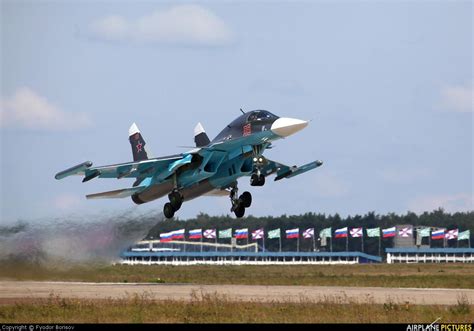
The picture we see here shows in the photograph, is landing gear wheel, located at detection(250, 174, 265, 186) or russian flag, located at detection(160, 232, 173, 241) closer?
landing gear wheel, located at detection(250, 174, 265, 186)

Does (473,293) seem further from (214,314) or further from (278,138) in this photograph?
(214,314)

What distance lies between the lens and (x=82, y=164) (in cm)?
Answer: 3634

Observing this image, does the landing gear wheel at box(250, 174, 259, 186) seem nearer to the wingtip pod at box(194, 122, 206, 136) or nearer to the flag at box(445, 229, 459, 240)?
the wingtip pod at box(194, 122, 206, 136)

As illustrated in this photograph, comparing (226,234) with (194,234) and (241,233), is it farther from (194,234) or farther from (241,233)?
(194,234)

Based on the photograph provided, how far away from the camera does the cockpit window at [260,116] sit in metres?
36.3

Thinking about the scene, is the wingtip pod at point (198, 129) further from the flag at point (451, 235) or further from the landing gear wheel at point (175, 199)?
the flag at point (451, 235)

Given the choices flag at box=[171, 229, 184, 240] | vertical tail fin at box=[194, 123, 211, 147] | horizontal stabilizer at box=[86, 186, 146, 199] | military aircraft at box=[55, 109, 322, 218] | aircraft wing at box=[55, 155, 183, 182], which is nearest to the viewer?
military aircraft at box=[55, 109, 322, 218]

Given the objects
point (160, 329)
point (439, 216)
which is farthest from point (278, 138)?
point (439, 216)

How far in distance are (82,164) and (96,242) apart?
208 inches

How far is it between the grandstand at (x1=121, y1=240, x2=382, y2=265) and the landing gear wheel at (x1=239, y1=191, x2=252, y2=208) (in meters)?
57.9

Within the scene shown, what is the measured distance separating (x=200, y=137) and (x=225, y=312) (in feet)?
53.7

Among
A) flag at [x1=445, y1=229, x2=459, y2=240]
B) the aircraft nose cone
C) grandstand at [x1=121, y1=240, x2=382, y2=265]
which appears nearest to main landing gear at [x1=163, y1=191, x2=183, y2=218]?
the aircraft nose cone

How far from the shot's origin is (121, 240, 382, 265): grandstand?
3949 inches

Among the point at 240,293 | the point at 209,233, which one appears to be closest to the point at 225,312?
the point at 240,293
